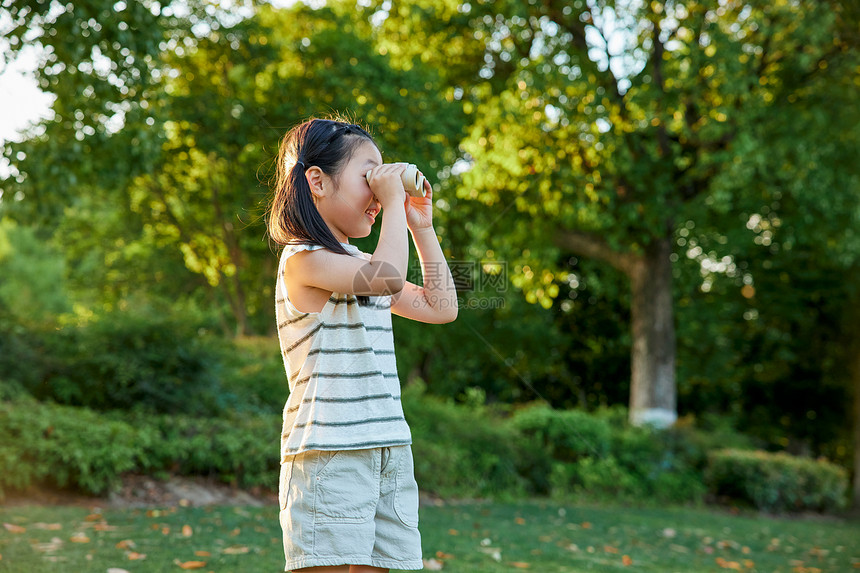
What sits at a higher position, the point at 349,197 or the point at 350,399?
the point at 349,197

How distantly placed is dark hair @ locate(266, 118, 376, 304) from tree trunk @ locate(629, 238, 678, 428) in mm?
11273

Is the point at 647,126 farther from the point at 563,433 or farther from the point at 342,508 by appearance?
the point at 342,508

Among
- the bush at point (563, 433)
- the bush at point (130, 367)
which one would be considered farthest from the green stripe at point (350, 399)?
the bush at point (563, 433)

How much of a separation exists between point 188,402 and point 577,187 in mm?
7089

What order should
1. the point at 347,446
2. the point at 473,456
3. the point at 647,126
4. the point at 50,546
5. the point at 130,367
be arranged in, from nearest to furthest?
the point at 347,446 < the point at 50,546 < the point at 130,367 < the point at 473,456 < the point at 647,126

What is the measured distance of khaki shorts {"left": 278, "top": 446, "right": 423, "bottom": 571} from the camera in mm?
1863

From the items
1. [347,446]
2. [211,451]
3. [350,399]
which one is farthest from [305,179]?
[211,451]

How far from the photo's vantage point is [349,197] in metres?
2.03

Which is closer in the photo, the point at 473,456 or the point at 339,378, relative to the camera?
the point at 339,378

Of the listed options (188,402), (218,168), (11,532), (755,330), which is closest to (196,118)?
(218,168)

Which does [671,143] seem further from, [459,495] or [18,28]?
[18,28]

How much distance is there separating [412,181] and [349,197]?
17cm

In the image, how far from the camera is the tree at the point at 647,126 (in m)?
11.2

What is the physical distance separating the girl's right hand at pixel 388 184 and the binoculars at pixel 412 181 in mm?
15
